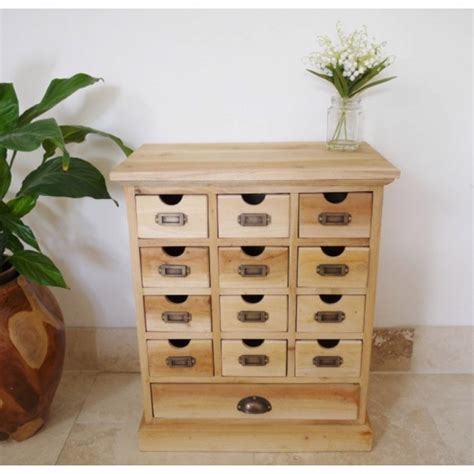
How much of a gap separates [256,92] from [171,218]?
1.89ft

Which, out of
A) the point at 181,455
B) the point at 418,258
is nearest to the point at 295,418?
the point at 181,455

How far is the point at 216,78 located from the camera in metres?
1.64

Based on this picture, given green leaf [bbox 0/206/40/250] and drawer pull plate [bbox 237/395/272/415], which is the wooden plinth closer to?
drawer pull plate [bbox 237/395/272/415]

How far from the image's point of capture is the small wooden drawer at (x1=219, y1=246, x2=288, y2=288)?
4.49ft

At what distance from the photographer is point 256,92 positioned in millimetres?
1649

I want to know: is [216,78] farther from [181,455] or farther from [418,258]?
[181,455]

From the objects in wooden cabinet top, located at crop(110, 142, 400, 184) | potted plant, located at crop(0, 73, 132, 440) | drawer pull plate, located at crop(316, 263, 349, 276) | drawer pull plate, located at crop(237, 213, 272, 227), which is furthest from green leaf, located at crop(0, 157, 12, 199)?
drawer pull plate, located at crop(316, 263, 349, 276)

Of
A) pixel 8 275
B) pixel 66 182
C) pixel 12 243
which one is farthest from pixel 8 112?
pixel 8 275

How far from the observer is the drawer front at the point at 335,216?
131 cm

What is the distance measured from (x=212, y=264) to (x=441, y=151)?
2.90 ft

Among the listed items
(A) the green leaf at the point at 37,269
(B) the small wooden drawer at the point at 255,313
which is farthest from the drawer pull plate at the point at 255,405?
(A) the green leaf at the point at 37,269

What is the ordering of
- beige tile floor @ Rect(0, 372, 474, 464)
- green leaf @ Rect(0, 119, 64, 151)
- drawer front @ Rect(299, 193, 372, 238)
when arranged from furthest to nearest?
beige tile floor @ Rect(0, 372, 474, 464)
drawer front @ Rect(299, 193, 372, 238)
green leaf @ Rect(0, 119, 64, 151)

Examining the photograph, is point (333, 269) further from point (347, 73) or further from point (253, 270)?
point (347, 73)

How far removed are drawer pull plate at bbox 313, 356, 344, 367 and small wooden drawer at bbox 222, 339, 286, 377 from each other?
3.8 inches
